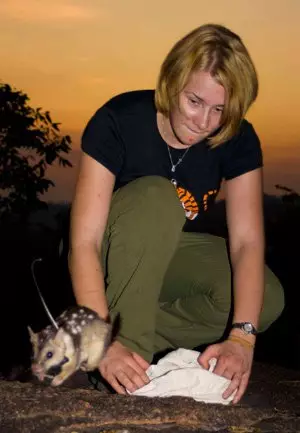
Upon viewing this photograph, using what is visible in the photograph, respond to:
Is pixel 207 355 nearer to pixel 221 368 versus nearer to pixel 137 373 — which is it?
pixel 221 368

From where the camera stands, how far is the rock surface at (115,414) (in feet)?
6.62

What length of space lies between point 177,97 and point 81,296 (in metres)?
0.78

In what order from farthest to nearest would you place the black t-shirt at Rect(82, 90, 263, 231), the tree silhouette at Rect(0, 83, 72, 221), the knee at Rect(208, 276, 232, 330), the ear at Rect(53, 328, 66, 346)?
the tree silhouette at Rect(0, 83, 72, 221) < the knee at Rect(208, 276, 232, 330) < the black t-shirt at Rect(82, 90, 263, 231) < the ear at Rect(53, 328, 66, 346)

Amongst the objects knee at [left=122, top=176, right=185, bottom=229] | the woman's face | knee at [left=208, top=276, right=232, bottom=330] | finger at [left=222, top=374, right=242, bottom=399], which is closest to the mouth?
the woman's face

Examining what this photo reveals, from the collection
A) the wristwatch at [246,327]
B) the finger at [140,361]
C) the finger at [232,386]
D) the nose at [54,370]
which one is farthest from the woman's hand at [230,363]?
the nose at [54,370]

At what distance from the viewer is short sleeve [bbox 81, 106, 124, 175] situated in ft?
8.51

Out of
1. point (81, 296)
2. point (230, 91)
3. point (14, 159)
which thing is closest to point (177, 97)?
point (230, 91)

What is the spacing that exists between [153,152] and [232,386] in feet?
Answer: 3.12

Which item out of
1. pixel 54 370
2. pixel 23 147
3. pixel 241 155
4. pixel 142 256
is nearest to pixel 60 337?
pixel 54 370

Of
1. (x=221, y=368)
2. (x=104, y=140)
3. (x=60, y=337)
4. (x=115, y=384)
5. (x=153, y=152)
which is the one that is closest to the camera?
(x=60, y=337)

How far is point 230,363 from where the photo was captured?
7.88 ft

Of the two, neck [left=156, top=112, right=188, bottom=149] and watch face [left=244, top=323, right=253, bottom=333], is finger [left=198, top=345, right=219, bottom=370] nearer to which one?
watch face [left=244, top=323, right=253, bottom=333]

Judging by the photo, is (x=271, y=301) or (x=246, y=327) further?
(x=271, y=301)

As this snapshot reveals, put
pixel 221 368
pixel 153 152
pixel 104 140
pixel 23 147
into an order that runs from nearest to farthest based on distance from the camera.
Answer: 1. pixel 221 368
2. pixel 104 140
3. pixel 153 152
4. pixel 23 147
